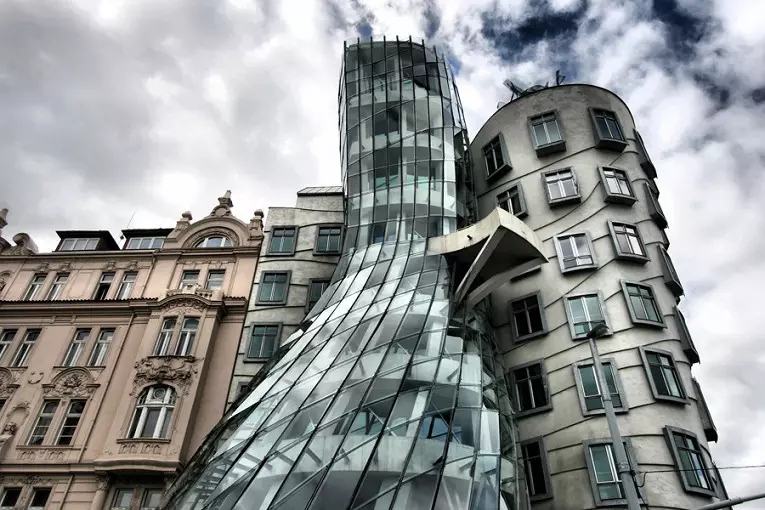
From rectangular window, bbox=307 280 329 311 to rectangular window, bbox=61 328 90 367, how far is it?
9464 millimetres

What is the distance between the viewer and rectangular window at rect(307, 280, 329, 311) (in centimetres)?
2478

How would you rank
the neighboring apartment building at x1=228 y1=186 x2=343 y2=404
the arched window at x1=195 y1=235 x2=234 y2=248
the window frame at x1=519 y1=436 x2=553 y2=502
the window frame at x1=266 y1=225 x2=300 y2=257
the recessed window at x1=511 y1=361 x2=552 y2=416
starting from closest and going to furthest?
the window frame at x1=519 y1=436 x2=553 y2=502 → the recessed window at x1=511 y1=361 x2=552 y2=416 → the neighboring apartment building at x1=228 y1=186 x2=343 y2=404 → the window frame at x1=266 y1=225 x2=300 y2=257 → the arched window at x1=195 y1=235 x2=234 y2=248

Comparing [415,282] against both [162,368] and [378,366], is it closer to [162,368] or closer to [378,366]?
[378,366]

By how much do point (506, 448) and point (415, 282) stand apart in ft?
20.9

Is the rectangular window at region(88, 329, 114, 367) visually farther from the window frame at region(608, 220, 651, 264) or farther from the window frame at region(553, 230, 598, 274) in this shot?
the window frame at region(608, 220, 651, 264)

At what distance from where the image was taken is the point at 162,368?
2202cm

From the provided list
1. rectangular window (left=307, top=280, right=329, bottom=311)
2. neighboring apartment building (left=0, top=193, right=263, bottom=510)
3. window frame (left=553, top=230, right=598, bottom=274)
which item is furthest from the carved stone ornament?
window frame (left=553, top=230, right=598, bottom=274)

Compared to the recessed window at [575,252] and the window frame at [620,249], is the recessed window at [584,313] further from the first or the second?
the window frame at [620,249]

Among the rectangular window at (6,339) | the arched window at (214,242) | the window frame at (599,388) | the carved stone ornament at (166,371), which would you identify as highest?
the arched window at (214,242)

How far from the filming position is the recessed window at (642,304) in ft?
60.3

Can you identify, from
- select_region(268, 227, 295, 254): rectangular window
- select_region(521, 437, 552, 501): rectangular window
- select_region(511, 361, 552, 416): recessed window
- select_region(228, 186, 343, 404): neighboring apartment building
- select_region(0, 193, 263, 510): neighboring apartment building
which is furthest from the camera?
select_region(268, 227, 295, 254): rectangular window

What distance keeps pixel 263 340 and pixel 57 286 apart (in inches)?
435

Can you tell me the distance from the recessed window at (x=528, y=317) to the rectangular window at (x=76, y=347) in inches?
690

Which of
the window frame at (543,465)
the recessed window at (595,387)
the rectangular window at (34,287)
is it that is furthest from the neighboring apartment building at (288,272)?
the recessed window at (595,387)
